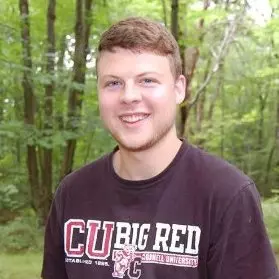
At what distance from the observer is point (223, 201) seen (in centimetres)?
154

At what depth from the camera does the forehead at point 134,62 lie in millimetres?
1627

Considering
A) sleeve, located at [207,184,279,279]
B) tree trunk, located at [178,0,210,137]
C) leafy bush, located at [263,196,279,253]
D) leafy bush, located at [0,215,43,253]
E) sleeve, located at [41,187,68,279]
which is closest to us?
sleeve, located at [207,184,279,279]

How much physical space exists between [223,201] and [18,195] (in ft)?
35.3

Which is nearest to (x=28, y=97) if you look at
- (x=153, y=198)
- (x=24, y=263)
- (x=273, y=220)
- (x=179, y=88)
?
(x=24, y=263)

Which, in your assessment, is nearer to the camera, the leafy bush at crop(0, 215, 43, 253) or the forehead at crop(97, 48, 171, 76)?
the forehead at crop(97, 48, 171, 76)

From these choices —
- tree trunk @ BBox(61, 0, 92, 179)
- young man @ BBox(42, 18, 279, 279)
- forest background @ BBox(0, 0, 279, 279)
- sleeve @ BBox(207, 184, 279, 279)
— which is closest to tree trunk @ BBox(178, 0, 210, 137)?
forest background @ BBox(0, 0, 279, 279)

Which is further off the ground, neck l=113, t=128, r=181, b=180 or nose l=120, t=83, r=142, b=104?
nose l=120, t=83, r=142, b=104

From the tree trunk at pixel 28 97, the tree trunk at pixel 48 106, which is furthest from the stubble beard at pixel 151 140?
the tree trunk at pixel 48 106

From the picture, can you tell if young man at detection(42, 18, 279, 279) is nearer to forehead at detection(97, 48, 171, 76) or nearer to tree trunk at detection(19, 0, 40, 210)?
forehead at detection(97, 48, 171, 76)

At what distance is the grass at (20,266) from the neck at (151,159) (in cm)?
661

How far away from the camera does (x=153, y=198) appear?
1.66 metres

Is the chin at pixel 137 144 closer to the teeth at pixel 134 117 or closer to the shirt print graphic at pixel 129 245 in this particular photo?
the teeth at pixel 134 117

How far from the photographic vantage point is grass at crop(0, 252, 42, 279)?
796 centimetres

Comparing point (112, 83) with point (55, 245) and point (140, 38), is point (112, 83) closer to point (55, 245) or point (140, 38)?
point (140, 38)
